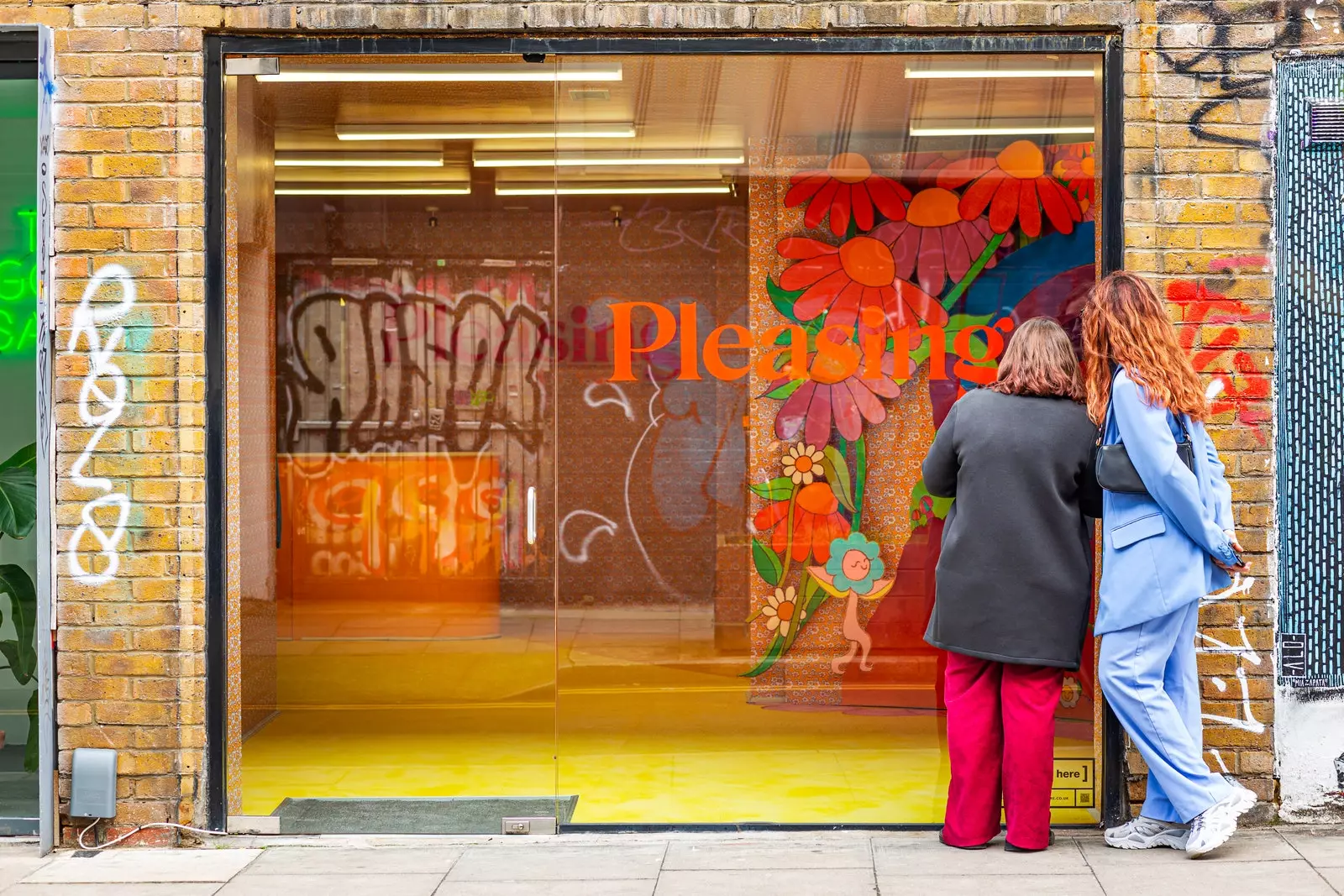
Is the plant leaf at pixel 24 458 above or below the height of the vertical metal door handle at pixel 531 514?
above

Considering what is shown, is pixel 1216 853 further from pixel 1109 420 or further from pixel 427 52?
pixel 427 52

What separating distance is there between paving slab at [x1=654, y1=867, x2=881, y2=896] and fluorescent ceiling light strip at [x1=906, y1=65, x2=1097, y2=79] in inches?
112

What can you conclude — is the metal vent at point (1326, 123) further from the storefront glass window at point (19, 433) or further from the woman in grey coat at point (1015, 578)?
the storefront glass window at point (19, 433)

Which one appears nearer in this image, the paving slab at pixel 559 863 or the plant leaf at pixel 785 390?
the paving slab at pixel 559 863

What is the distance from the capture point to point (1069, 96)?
16.3 feet

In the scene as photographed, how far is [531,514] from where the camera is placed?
8555 millimetres

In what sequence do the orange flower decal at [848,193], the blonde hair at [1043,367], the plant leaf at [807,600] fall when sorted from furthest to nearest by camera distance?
the plant leaf at [807,600] < the orange flower decal at [848,193] < the blonde hair at [1043,367]

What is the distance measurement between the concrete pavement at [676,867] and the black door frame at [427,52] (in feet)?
1.22

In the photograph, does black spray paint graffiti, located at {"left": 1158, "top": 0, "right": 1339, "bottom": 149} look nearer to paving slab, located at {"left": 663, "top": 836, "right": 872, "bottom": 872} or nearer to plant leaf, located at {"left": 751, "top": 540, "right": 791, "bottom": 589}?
plant leaf, located at {"left": 751, "top": 540, "right": 791, "bottom": 589}

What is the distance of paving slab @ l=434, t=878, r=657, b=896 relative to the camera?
410 cm

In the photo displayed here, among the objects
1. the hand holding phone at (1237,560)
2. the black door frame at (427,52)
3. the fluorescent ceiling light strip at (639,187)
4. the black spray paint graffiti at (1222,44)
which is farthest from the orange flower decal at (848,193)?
the hand holding phone at (1237,560)

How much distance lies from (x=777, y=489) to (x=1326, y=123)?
8.74ft

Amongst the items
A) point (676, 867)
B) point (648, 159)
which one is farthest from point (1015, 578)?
point (648, 159)

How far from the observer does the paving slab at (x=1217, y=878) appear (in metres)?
3.96
